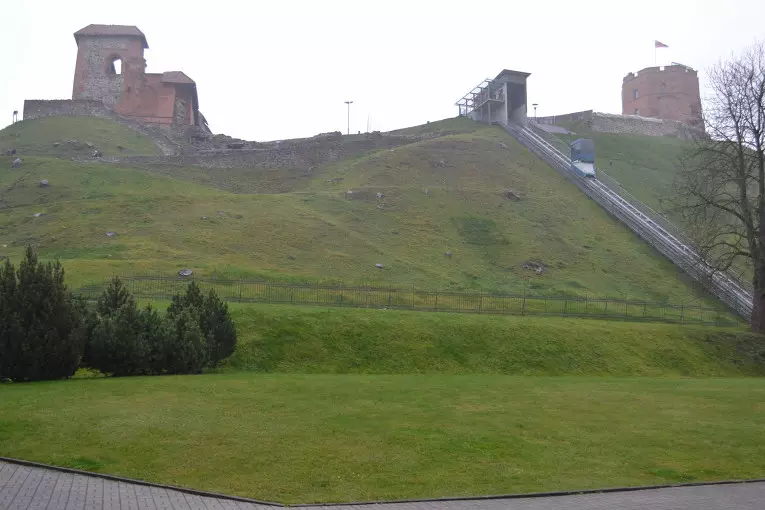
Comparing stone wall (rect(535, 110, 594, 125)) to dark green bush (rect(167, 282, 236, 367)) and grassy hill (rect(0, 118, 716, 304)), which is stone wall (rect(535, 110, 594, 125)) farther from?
dark green bush (rect(167, 282, 236, 367))

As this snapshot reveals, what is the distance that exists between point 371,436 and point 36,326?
1047 centimetres

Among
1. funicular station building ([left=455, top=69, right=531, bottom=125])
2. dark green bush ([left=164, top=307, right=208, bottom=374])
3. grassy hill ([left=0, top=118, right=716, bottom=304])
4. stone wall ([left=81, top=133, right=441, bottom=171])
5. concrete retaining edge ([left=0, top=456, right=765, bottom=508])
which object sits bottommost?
concrete retaining edge ([left=0, top=456, right=765, bottom=508])

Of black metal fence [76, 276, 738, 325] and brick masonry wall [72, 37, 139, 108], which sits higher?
brick masonry wall [72, 37, 139, 108]

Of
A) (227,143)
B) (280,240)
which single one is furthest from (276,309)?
(227,143)

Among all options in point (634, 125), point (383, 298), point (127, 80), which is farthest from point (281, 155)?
point (634, 125)

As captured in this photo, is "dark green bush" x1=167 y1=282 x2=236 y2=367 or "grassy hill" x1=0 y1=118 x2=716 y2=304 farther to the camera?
"grassy hill" x1=0 y1=118 x2=716 y2=304

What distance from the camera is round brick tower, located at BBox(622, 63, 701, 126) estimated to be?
98.4 m

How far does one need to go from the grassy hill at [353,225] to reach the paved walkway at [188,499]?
860 inches

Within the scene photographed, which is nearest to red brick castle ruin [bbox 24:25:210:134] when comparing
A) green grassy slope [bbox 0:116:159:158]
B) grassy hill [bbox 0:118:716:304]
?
green grassy slope [bbox 0:116:159:158]

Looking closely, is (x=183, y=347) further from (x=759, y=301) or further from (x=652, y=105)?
(x=652, y=105)

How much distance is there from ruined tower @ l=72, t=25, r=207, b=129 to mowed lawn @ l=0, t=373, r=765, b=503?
68784 mm

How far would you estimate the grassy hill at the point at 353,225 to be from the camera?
124ft

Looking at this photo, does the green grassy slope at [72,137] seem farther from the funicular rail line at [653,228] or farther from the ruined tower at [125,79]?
the funicular rail line at [653,228]

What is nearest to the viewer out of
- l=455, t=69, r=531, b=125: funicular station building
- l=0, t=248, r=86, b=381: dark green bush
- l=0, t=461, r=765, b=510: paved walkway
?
l=0, t=461, r=765, b=510: paved walkway
